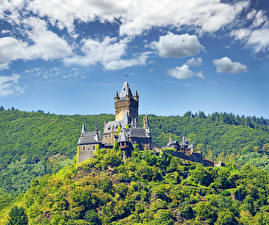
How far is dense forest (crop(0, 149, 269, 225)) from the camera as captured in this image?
3829 inches

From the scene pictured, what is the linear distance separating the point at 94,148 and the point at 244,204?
35.8 m

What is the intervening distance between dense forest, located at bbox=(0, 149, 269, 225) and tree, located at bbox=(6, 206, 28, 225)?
0.20 metres

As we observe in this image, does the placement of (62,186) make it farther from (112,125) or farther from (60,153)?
(60,153)

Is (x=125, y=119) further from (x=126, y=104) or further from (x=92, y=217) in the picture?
(x=92, y=217)

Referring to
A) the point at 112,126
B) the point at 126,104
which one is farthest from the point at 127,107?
the point at 112,126

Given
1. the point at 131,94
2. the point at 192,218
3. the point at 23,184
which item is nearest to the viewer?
the point at 192,218

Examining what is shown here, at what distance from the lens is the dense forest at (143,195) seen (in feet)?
319

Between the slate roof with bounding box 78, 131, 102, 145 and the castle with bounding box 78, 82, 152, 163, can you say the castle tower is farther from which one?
the slate roof with bounding box 78, 131, 102, 145

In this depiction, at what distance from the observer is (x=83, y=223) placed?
92.9 m

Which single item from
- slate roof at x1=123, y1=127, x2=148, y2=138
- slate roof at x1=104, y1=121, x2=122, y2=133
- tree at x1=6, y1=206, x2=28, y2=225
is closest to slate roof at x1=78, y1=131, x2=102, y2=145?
slate roof at x1=104, y1=121, x2=122, y2=133

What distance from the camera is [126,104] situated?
4889 inches

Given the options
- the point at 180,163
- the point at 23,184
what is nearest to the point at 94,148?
the point at 180,163

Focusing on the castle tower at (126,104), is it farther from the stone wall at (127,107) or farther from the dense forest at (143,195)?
the dense forest at (143,195)

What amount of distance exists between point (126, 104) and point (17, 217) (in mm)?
39529
